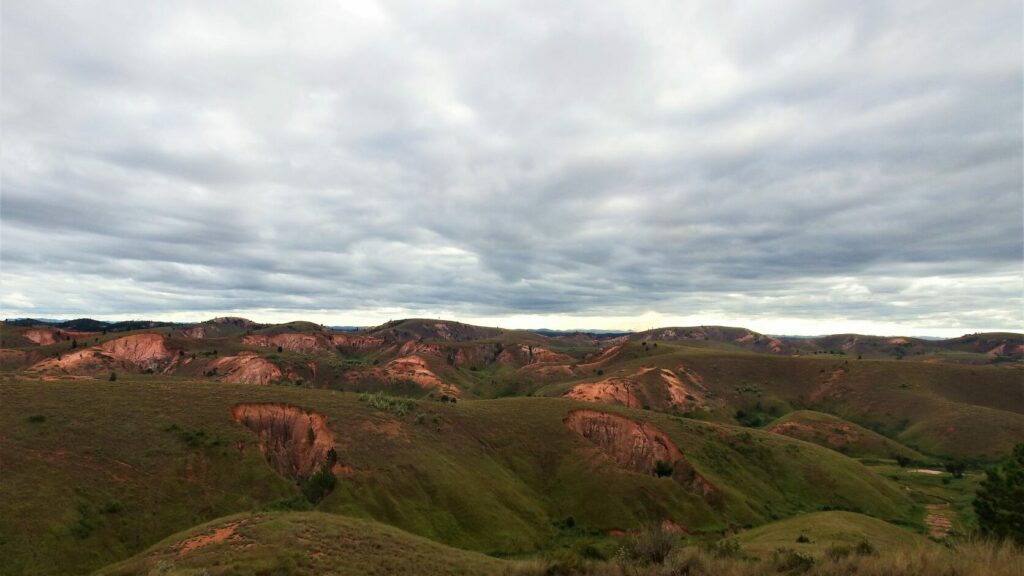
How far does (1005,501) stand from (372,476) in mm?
58729

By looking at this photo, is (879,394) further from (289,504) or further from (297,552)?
(297,552)

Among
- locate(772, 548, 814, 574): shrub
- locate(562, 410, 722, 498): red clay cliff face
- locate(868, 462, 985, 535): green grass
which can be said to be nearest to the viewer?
locate(772, 548, 814, 574): shrub

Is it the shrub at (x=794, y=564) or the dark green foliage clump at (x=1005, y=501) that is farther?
the dark green foliage clump at (x=1005, y=501)

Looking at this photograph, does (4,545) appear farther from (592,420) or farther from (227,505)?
(592,420)

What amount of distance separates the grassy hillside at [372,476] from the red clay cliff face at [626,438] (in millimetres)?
2194

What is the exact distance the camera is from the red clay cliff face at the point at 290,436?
50.7 m

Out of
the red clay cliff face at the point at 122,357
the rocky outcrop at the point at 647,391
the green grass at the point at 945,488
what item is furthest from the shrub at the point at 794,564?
the red clay cliff face at the point at 122,357

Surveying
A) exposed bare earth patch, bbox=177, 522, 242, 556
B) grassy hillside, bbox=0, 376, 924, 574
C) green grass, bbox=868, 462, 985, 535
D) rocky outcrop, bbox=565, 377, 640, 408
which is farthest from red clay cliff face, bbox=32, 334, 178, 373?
green grass, bbox=868, 462, 985, 535

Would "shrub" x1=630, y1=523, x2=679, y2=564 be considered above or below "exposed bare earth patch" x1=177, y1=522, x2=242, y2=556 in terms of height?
above

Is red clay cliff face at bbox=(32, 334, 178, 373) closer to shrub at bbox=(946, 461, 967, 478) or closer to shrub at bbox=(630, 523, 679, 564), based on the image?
shrub at bbox=(630, 523, 679, 564)

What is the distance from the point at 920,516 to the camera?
209 ft

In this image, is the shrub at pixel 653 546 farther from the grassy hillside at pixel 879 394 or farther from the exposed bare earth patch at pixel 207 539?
the grassy hillside at pixel 879 394

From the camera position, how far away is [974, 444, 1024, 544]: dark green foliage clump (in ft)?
135

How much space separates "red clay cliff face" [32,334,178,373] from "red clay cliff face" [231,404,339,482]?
338 ft
